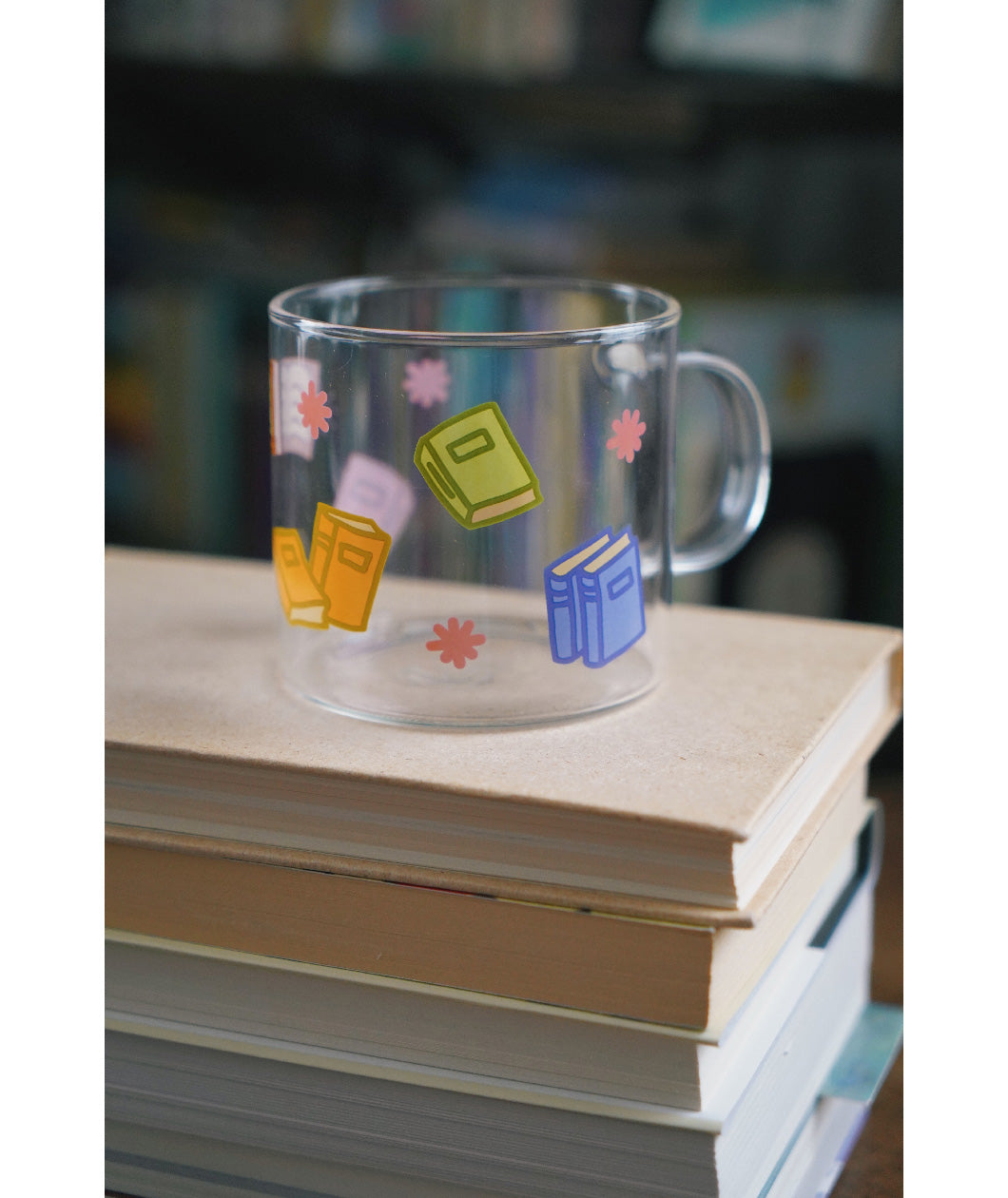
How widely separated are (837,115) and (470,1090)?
0.98 m

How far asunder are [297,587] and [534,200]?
0.80 m

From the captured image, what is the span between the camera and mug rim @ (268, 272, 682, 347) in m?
0.50

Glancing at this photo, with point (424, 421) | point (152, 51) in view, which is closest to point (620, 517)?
point (424, 421)

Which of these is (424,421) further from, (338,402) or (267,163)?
(267,163)

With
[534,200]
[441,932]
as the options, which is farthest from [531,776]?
[534,200]

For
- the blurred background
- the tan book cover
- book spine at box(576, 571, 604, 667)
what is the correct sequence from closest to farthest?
the tan book cover, book spine at box(576, 571, 604, 667), the blurred background

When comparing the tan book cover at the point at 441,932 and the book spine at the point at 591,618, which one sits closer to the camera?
the tan book cover at the point at 441,932

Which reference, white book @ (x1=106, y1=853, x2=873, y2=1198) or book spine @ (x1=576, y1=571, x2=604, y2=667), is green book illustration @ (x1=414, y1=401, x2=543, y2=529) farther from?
white book @ (x1=106, y1=853, x2=873, y2=1198)

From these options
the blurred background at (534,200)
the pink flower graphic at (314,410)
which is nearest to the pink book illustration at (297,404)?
the pink flower graphic at (314,410)

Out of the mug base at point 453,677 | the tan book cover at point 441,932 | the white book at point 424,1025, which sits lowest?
the white book at point 424,1025

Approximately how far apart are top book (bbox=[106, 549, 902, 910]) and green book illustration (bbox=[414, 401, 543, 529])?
89mm

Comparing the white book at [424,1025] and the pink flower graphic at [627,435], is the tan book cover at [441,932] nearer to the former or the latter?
the white book at [424,1025]

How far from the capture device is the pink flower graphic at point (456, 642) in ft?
1.80

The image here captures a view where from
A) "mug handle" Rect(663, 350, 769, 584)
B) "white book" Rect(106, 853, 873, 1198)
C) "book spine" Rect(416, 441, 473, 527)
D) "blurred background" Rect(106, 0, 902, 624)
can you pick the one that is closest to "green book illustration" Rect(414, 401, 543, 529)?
"book spine" Rect(416, 441, 473, 527)
